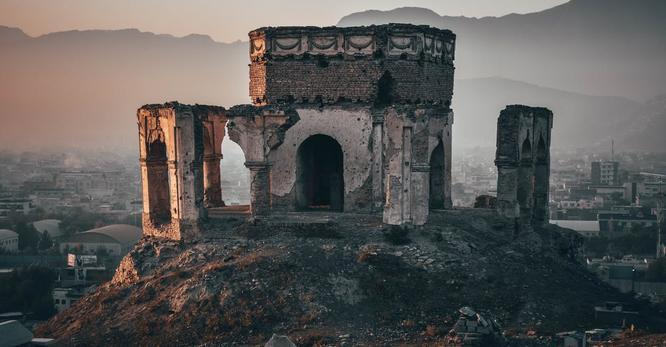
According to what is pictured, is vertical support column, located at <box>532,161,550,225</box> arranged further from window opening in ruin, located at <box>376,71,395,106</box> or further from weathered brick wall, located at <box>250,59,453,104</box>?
window opening in ruin, located at <box>376,71,395,106</box>

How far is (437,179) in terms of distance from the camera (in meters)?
21.1

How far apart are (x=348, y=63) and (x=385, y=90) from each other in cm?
119

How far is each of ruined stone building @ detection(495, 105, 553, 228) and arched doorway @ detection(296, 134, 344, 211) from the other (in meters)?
4.40

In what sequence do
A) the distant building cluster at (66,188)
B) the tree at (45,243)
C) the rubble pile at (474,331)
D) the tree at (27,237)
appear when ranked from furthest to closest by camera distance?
the distant building cluster at (66,188)
the tree at (27,237)
the tree at (45,243)
the rubble pile at (474,331)

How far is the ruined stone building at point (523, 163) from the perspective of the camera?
19.2 metres

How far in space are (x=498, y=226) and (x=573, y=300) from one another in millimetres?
3542

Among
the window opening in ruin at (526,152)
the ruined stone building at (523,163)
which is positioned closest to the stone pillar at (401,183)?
the ruined stone building at (523,163)

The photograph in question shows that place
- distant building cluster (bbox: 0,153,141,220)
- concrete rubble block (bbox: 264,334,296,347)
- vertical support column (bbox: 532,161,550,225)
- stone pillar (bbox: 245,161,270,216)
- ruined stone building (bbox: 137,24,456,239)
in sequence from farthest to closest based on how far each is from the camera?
distant building cluster (bbox: 0,153,141,220) → vertical support column (bbox: 532,161,550,225) → ruined stone building (bbox: 137,24,456,239) → stone pillar (bbox: 245,161,270,216) → concrete rubble block (bbox: 264,334,296,347)

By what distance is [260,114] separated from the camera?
18.5 m

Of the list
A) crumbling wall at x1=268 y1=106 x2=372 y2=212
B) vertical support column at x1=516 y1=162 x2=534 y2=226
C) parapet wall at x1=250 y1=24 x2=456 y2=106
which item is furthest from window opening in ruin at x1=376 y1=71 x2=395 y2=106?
vertical support column at x1=516 y1=162 x2=534 y2=226

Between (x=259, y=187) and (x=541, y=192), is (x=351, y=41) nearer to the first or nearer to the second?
(x=259, y=187)

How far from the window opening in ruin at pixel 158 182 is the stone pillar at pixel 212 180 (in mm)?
1389

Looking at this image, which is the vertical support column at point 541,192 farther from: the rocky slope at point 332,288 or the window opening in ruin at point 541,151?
the rocky slope at point 332,288

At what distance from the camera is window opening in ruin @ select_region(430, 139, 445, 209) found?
69.1 feet
